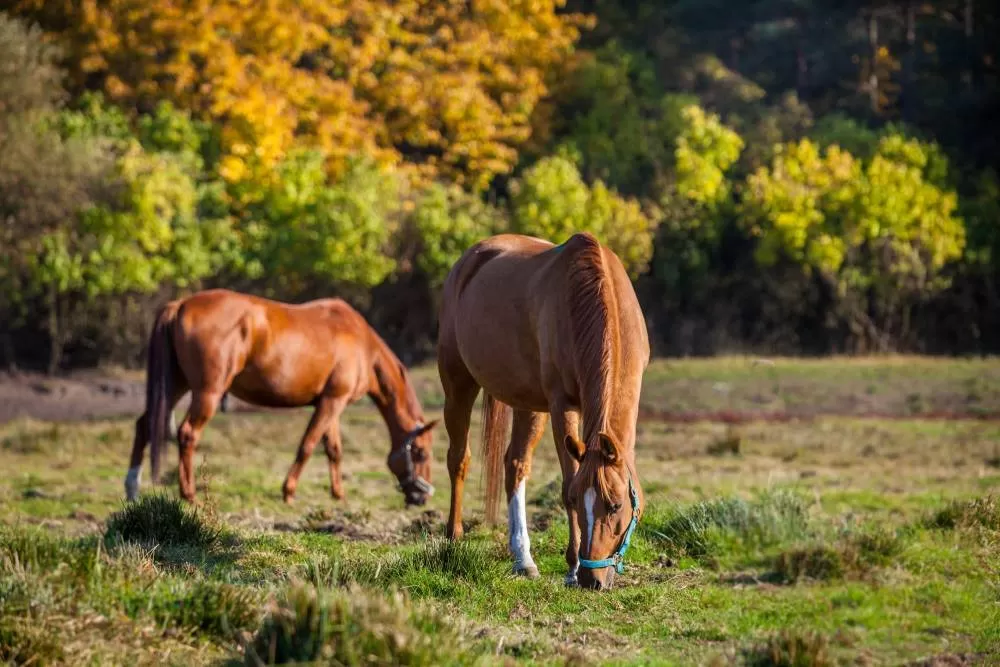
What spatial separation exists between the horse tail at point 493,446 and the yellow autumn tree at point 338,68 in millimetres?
22725

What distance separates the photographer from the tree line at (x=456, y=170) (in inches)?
1180

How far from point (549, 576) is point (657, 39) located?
40.3 metres

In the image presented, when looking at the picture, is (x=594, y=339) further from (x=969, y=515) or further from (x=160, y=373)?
(x=160, y=373)

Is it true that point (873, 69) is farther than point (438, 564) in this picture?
Yes

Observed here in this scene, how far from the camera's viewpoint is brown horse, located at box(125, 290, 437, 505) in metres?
13.8

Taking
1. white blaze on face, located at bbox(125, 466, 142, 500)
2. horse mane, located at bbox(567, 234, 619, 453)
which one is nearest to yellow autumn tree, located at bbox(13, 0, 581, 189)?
white blaze on face, located at bbox(125, 466, 142, 500)

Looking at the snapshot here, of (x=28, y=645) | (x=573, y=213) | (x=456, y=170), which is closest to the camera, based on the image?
(x=28, y=645)

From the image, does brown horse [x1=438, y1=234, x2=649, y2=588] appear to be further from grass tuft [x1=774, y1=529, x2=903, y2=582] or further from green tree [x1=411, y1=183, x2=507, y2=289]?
green tree [x1=411, y1=183, x2=507, y2=289]

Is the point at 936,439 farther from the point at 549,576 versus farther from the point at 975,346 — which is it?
the point at 975,346

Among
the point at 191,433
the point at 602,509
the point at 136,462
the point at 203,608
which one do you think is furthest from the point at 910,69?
the point at 203,608

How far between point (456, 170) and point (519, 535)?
3095cm

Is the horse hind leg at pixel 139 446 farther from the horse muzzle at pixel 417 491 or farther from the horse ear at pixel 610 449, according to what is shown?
the horse ear at pixel 610 449

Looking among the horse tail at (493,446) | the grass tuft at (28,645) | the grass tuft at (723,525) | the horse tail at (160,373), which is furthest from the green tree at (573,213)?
the grass tuft at (28,645)

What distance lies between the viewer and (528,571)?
332 inches
